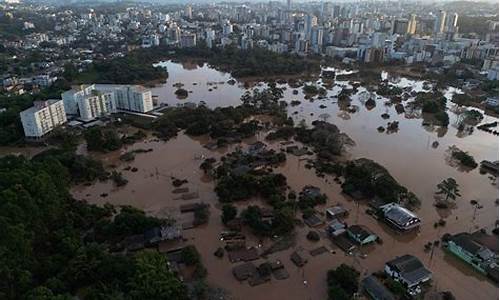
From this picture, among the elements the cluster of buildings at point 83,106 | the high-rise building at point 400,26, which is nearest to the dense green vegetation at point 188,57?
the cluster of buildings at point 83,106

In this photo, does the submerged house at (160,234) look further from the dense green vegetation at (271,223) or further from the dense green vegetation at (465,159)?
the dense green vegetation at (465,159)

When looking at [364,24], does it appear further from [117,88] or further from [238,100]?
[117,88]

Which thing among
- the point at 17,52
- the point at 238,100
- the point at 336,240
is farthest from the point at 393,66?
the point at 17,52

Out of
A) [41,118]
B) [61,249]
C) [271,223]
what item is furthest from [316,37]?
[61,249]

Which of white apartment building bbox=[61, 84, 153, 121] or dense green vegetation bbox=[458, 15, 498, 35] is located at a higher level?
dense green vegetation bbox=[458, 15, 498, 35]

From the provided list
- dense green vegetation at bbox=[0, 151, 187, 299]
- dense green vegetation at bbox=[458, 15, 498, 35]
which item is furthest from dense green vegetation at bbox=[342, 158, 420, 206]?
Answer: dense green vegetation at bbox=[458, 15, 498, 35]

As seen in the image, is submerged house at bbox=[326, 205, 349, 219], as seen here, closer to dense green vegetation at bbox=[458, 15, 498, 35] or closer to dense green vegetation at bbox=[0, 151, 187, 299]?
dense green vegetation at bbox=[0, 151, 187, 299]

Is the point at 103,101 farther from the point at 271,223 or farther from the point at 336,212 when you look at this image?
the point at 336,212
